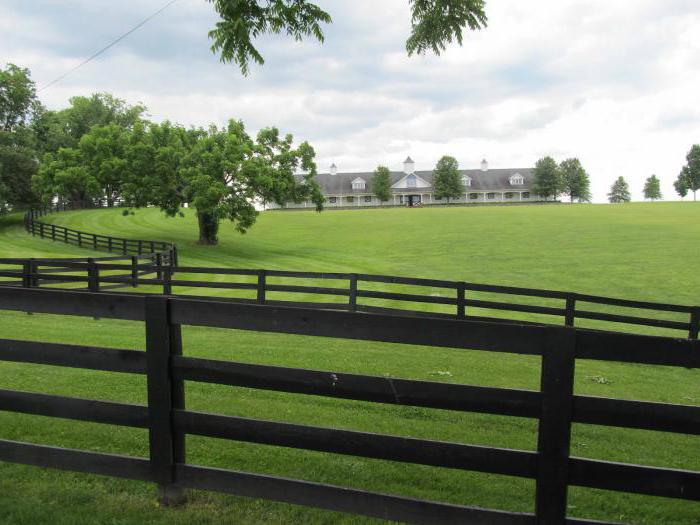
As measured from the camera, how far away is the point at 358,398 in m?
3.36

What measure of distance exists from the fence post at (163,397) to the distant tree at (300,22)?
512 centimetres

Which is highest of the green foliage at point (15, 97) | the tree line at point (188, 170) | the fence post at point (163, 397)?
the green foliage at point (15, 97)

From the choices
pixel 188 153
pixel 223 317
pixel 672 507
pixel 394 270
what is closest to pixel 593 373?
pixel 672 507

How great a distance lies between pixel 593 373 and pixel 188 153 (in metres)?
35.5

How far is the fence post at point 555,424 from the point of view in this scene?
3.04 metres

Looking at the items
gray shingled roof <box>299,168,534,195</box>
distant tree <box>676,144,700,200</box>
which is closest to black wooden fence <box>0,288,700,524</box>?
gray shingled roof <box>299,168,534,195</box>

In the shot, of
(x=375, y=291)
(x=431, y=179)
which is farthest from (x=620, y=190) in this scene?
(x=375, y=291)

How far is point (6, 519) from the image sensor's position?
352cm

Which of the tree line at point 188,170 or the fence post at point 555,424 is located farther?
the tree line at point 188,170

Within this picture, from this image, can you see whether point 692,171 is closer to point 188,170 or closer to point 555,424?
point 188,170

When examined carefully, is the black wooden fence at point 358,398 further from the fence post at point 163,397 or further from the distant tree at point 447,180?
the distant tree at point 447,180

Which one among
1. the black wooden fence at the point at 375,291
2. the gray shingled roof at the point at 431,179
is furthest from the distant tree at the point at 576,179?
the black wooden fence at the point at 375,291

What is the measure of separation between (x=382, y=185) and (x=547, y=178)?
33.1 m

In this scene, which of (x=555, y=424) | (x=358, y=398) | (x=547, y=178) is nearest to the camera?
(x=555, y=424)
